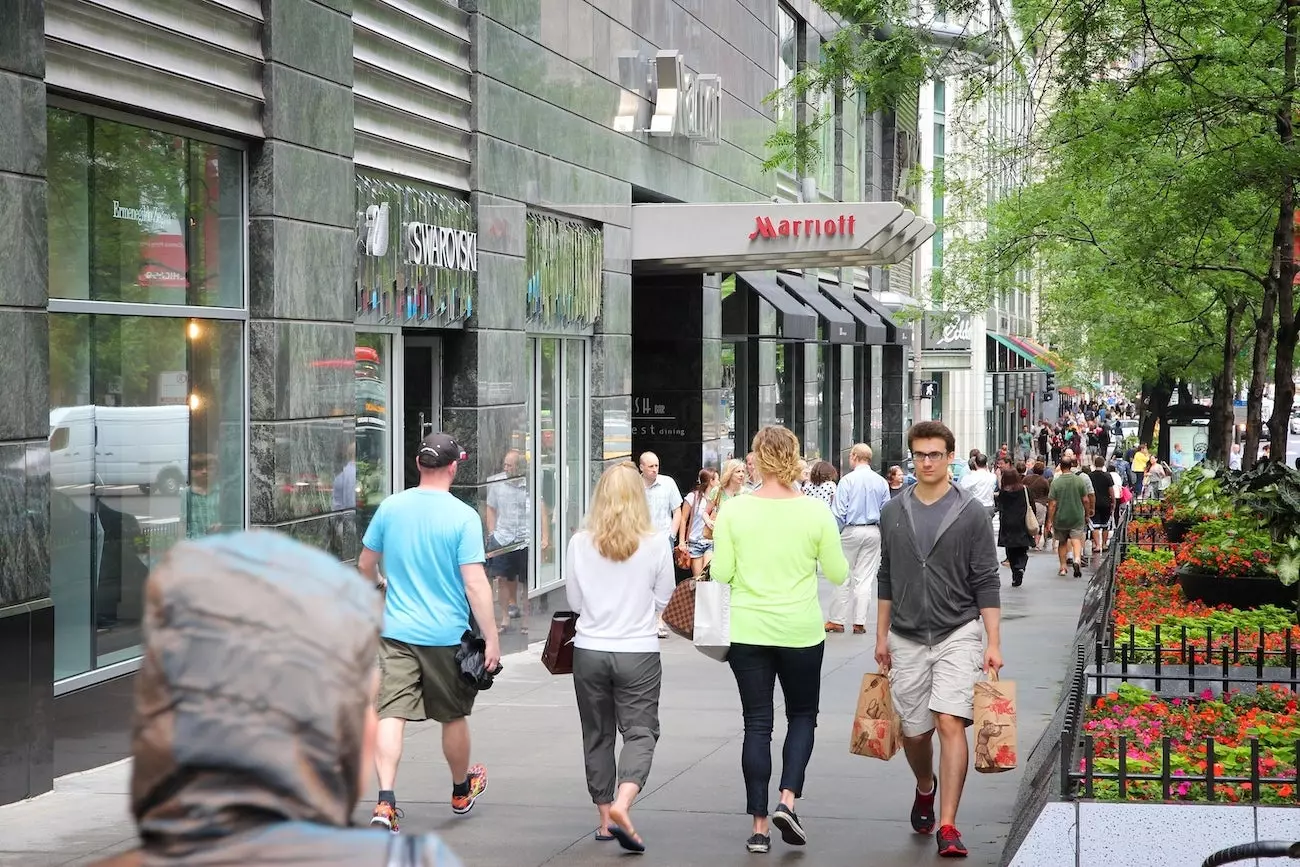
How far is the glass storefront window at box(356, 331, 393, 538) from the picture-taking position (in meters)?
12.0

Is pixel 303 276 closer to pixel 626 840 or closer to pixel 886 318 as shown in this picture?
pixel 626 840

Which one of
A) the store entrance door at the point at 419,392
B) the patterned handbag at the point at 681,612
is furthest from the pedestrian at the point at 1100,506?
the patterned handbag at the point at 681,612

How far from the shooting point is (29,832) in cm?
734

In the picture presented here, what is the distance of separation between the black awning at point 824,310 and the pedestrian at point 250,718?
78.6 ft

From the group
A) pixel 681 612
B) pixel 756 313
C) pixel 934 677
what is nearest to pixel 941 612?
pixel 934 677

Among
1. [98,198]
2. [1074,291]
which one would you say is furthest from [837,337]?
[98,198]

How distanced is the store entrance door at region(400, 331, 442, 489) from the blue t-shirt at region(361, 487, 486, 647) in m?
5.81

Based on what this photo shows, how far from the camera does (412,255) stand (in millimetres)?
12273

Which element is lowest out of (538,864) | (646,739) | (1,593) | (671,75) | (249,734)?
(538,864)

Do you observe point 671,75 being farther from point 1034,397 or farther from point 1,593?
point 1034,397

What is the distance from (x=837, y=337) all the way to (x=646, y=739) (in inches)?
793

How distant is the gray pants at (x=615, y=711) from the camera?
23.4 feet

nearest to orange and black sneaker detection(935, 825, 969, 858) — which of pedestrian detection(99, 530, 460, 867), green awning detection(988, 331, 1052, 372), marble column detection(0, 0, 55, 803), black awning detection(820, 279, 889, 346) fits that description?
marble column detection(0, 0, 55, 803)

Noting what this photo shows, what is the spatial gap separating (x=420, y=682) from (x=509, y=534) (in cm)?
693
